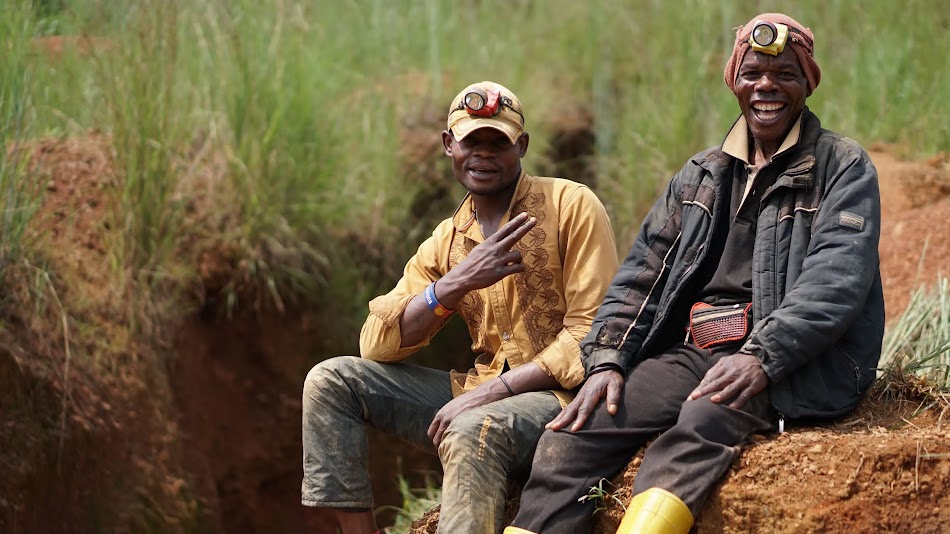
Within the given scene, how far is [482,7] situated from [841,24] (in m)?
2.52

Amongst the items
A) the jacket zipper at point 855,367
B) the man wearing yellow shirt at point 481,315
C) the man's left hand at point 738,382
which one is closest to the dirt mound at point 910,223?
the jacket zipper at point 855,367

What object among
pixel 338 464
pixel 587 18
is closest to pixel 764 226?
pixel 338 464

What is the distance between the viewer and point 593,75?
8.49 metres

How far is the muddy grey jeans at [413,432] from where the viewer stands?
3463 mm

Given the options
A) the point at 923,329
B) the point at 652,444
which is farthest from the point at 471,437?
the point at 923,329

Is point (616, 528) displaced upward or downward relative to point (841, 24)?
downward

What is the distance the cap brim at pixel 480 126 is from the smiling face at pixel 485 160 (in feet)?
0.09

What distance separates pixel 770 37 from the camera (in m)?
3.54

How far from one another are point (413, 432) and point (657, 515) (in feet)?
3.53

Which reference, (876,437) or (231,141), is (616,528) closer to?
(876,437)

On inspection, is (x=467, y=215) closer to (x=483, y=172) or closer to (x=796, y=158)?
(x=483, y=172)

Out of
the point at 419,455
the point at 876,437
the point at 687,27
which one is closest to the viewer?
the point at 876,437

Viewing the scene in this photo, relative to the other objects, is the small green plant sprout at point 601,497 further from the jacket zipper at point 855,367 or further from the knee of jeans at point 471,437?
the jacket zipper at point 855,367

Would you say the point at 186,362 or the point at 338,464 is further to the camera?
the point at 186,362
